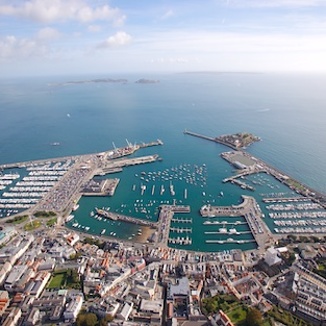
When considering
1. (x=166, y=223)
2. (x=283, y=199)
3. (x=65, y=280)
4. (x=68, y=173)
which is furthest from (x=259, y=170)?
(x=65, y=280)

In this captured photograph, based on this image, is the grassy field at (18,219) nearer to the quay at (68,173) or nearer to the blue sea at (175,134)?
the quay at (68,173)

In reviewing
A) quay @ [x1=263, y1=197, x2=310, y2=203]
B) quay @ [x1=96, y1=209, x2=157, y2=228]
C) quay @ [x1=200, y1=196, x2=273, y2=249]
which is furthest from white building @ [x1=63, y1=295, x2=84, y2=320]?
quay @ [x1=263, y1=197, x2=310, y2=203]

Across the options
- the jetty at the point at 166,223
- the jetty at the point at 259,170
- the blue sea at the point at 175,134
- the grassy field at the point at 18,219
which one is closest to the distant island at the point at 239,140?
the jetty at the point at 259,170

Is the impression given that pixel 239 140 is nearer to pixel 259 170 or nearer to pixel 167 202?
pixel 259 170

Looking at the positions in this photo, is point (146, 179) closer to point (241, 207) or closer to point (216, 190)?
point (216, 190)

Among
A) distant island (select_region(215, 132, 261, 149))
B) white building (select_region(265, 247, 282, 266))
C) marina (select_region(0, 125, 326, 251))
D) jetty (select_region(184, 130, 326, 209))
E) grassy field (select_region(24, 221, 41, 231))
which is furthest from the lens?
distant island (select_region(215, 132, 261, 149))

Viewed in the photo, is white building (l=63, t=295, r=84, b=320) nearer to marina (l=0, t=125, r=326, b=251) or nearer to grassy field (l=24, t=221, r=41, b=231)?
marina (l=0, t=125, r=326, b=251)
